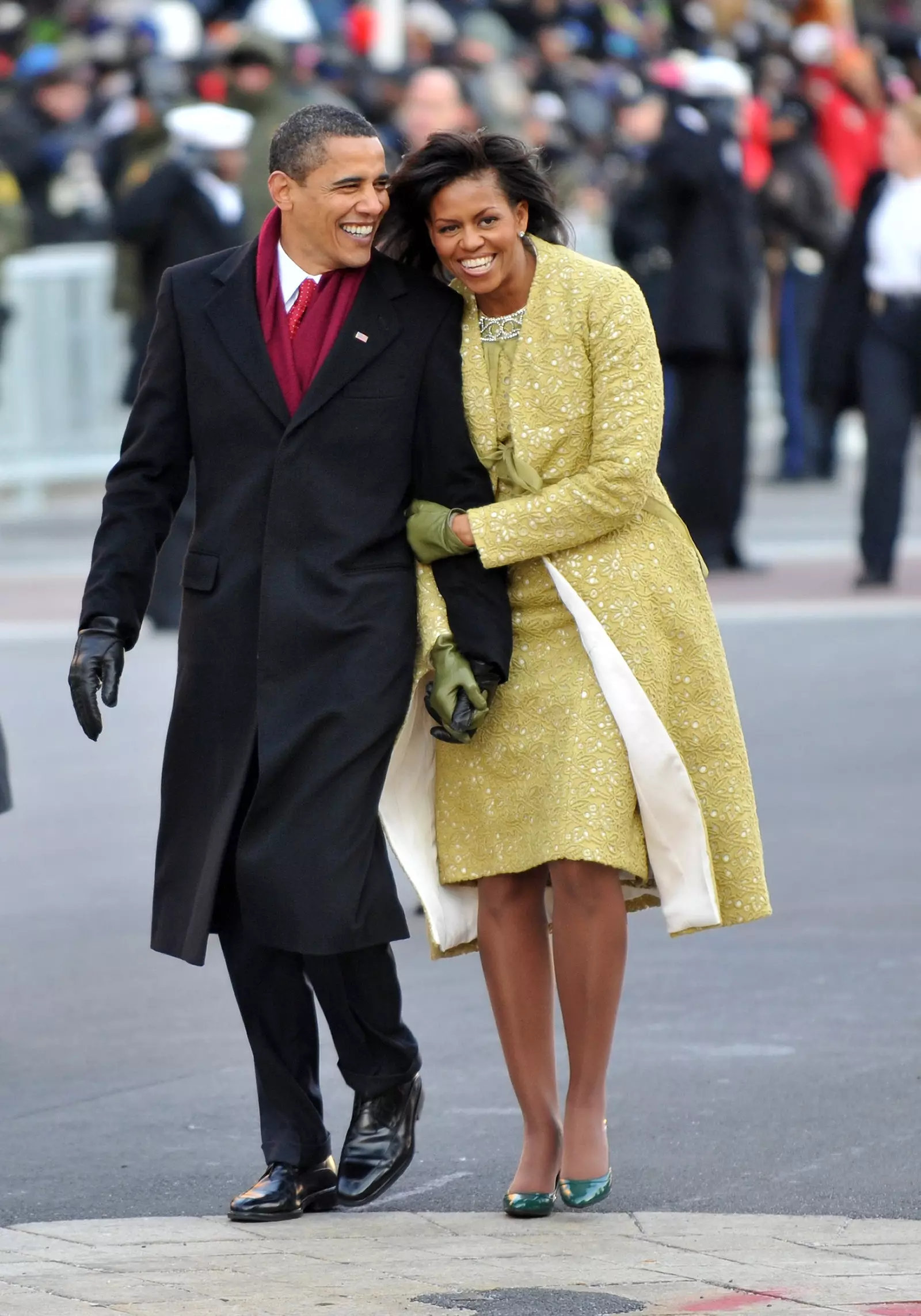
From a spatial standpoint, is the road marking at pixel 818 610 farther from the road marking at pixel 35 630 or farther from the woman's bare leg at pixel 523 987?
the woman's bare leg at pixel 523 987

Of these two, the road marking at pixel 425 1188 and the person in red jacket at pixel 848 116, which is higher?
the person in red jacket at pixel 848 116

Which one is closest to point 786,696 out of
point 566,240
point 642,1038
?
point 642,1038

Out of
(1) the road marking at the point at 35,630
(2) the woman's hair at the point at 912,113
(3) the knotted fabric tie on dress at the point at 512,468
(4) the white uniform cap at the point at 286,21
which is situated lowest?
(1) the road marking at the point at 35,630

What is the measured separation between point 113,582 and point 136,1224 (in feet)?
3.55

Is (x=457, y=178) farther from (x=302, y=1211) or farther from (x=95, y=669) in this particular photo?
(x=302, y=1211)

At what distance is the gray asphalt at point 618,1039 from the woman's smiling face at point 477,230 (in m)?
1.60

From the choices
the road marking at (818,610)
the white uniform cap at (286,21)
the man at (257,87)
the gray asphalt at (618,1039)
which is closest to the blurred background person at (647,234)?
the road marking at (818,610)

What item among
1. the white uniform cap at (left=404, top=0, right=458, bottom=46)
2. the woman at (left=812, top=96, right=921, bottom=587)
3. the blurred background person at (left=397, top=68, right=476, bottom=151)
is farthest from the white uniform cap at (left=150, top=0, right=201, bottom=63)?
the blurred background person at (left=397, top=68, right=476, bottom=151)

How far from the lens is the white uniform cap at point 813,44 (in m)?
21.2

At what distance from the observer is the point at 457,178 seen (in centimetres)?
459

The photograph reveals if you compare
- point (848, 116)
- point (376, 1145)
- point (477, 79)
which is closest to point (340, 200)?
point (376, 1145)

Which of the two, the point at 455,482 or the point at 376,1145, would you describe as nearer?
the point at 455,482

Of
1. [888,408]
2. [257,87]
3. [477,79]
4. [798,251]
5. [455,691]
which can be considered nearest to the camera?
[455,691]

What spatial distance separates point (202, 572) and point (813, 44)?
18102 mm
